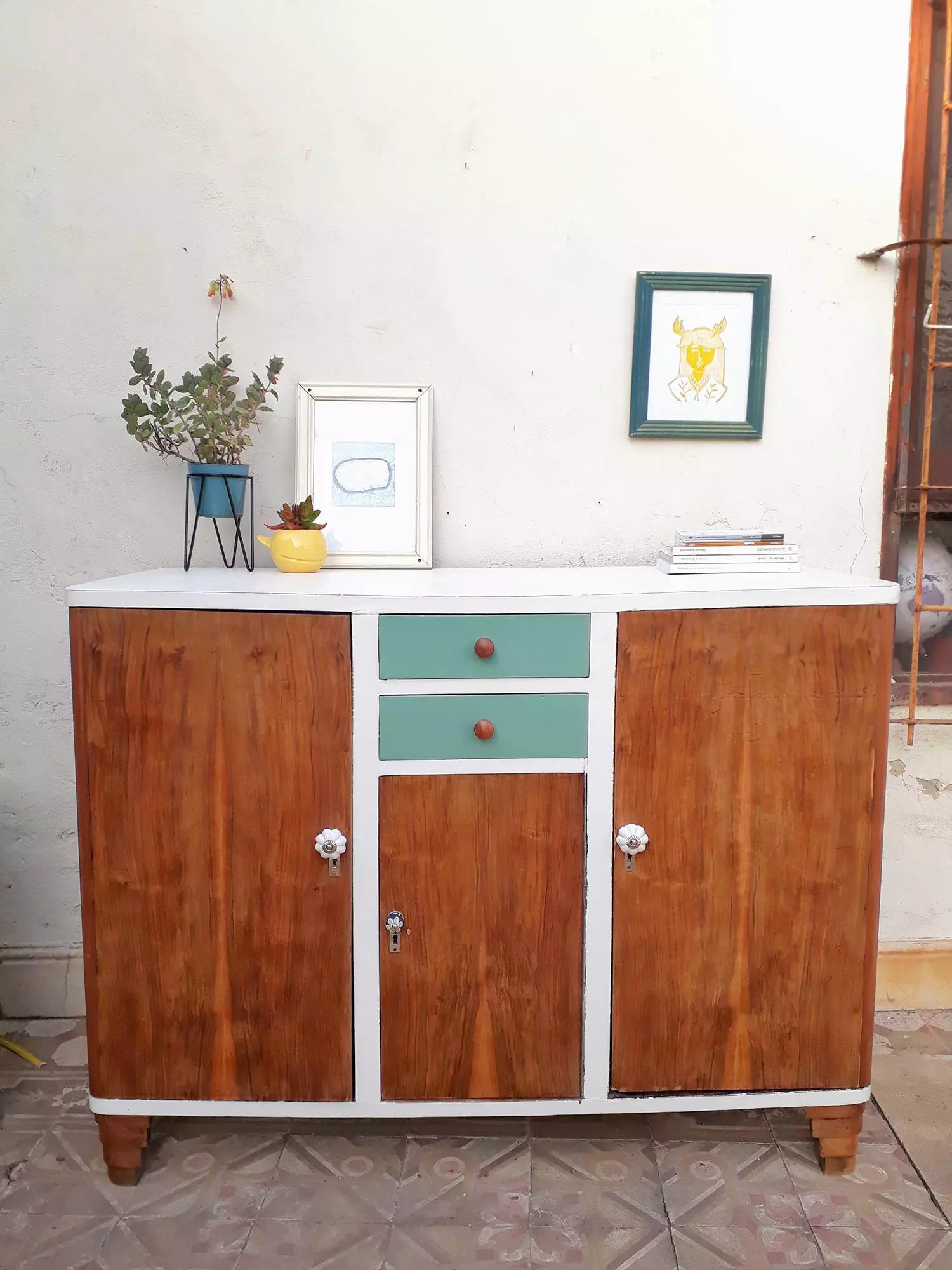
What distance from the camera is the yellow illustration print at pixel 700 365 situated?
2.08 metres

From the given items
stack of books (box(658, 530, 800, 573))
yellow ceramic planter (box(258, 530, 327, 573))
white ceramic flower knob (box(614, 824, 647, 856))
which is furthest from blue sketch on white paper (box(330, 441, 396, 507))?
white ceramic flower knob (box(614, 824, 647, 856))

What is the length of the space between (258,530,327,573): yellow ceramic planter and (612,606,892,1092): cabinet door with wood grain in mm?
689

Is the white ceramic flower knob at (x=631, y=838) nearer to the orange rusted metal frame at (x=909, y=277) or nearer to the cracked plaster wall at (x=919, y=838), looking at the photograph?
the cracked plaster wall at (x=919, y=838)

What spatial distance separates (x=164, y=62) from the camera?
6.51 feet

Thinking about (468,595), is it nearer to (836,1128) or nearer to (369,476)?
(369,476)

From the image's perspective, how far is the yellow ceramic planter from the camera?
1809mm

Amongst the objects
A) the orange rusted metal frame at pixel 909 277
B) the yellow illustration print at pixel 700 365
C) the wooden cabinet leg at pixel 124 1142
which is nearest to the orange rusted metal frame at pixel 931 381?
the orange rusted metal frame at pixel 909 277

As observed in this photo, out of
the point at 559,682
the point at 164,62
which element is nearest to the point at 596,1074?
the point at 559,682

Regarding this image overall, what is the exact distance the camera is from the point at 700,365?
82.1 inches

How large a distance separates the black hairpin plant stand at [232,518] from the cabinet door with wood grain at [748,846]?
36.9 inches

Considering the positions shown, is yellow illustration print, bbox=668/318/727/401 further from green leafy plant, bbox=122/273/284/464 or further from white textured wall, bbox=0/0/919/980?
green leafy plant, bbox=122/273/284/464

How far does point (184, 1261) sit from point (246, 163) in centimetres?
229

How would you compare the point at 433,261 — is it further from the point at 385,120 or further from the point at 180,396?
the point at 180,396

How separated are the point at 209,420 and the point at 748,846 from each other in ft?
4.80
